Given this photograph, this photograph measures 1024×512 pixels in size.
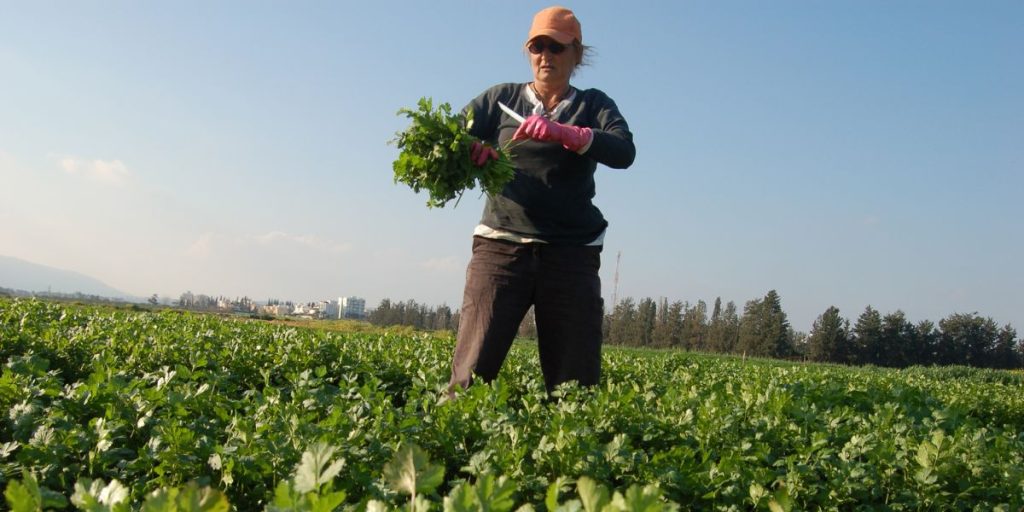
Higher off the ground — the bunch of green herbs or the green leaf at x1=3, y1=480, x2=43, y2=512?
the bunch of green herbs

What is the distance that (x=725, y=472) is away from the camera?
194cm

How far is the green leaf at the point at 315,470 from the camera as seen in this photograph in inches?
41.0

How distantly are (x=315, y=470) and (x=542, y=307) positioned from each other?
2486mm

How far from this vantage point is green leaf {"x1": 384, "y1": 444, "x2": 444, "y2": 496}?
0.91 m

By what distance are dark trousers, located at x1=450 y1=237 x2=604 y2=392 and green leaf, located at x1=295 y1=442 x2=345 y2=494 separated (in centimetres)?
231

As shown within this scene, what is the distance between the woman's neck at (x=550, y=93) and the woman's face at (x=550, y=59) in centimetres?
4

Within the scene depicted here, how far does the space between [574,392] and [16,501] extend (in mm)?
2129

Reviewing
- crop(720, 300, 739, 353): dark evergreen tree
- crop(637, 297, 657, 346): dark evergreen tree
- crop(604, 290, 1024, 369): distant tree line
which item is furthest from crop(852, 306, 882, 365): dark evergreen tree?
crop(637, 297, 657, 346): dark evergreen tree

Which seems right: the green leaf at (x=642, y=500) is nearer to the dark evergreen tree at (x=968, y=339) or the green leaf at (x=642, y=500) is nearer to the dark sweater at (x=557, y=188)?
the dark sweater at (x=557, y=188)

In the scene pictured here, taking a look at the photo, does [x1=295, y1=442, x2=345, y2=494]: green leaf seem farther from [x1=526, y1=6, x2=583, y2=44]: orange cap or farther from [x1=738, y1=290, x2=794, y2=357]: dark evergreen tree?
[x1=738, y1=290, x2=794, y2=357]: dark evergreen tree

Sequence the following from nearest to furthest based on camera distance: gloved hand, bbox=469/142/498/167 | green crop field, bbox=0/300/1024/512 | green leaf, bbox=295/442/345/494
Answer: green leaf, bbox=295/442/345/494, green crop field, bbox=0/300/1024/512, gloved hand, bbox=469/142/498/167

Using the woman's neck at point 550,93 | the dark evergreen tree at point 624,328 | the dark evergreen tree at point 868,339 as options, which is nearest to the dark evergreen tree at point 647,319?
the dark evergreen tree at point 624,328

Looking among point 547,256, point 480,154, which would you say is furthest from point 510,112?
point 547,256

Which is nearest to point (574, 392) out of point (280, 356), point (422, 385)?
point (422, 385)
